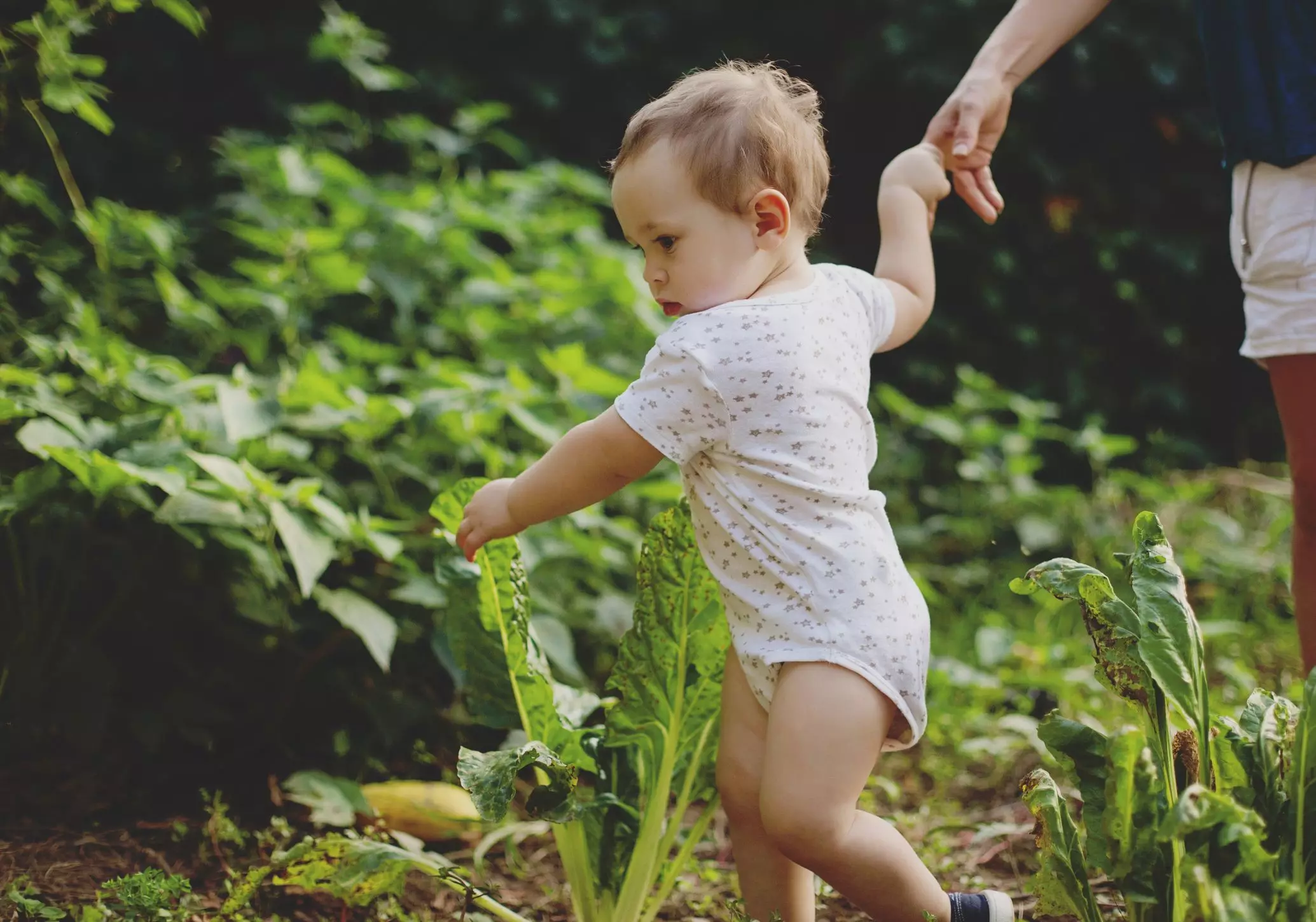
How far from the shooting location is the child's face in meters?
1.59

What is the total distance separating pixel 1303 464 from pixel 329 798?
1846 millimetres

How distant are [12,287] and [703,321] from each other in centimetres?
232

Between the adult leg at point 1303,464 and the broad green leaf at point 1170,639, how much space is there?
600mm

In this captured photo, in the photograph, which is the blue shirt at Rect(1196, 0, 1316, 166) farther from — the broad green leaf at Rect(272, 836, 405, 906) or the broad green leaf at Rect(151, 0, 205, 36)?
the broad green leaf at Rect(151, 0, 205, 36)

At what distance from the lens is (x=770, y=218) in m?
1.63

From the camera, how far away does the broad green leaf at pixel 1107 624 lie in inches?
60.3

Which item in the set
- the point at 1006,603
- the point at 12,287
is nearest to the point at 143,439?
the point at 12,287

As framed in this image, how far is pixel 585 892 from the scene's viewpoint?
185 cm

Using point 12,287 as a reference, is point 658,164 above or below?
above

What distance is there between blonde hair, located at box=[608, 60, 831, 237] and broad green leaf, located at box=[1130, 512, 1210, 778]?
69cm

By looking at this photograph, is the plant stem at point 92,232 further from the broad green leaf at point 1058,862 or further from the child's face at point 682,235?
the broad green leaf at point 1058,862

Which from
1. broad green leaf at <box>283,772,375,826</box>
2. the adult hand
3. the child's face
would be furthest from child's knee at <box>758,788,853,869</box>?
the adult hand

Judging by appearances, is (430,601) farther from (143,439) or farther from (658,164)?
(658,164)

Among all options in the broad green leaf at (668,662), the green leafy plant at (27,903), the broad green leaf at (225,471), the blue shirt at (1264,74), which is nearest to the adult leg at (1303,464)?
the blue shirt at (1264,74)
